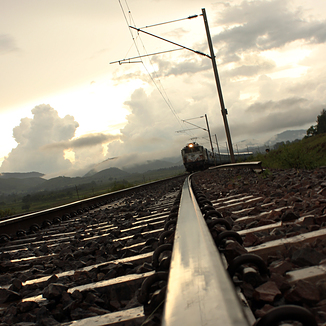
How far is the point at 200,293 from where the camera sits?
79 centimetres

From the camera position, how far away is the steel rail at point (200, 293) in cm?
68

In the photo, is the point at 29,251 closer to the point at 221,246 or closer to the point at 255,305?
the point at 221,246

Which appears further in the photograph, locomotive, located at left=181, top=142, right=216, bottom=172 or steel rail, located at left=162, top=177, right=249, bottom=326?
locomotive, located at left=181, top=142, right=216, bottom=172

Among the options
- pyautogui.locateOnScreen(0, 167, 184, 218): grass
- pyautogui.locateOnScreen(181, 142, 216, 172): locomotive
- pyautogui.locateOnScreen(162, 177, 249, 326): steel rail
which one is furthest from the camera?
pyautogui.locateOnScreen(181, 142, 216, 172): locomotive

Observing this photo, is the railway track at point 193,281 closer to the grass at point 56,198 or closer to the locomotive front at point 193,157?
the grass at point 56,198

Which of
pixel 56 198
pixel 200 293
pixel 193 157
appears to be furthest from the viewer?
pixel 56 198

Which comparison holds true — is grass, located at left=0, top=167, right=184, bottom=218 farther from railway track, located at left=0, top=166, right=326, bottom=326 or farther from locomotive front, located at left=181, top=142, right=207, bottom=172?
railway track, located at left=0, top=166, right=326, bottom=326

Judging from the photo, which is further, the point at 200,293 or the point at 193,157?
the point at 193,157

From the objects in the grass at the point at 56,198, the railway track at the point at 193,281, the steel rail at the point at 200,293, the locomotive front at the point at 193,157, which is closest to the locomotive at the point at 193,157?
A: the locomotive front at the point at 193,157

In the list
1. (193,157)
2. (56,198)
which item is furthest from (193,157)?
(56,198)

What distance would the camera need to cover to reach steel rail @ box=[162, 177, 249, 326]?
680 mm

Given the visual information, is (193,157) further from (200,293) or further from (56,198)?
(56,198)

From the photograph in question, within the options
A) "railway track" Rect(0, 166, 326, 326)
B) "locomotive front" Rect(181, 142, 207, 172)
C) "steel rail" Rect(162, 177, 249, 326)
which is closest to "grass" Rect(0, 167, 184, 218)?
"locomotive front" Rect(181, 142, 207, 172)

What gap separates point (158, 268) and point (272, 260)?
59 centimetres
